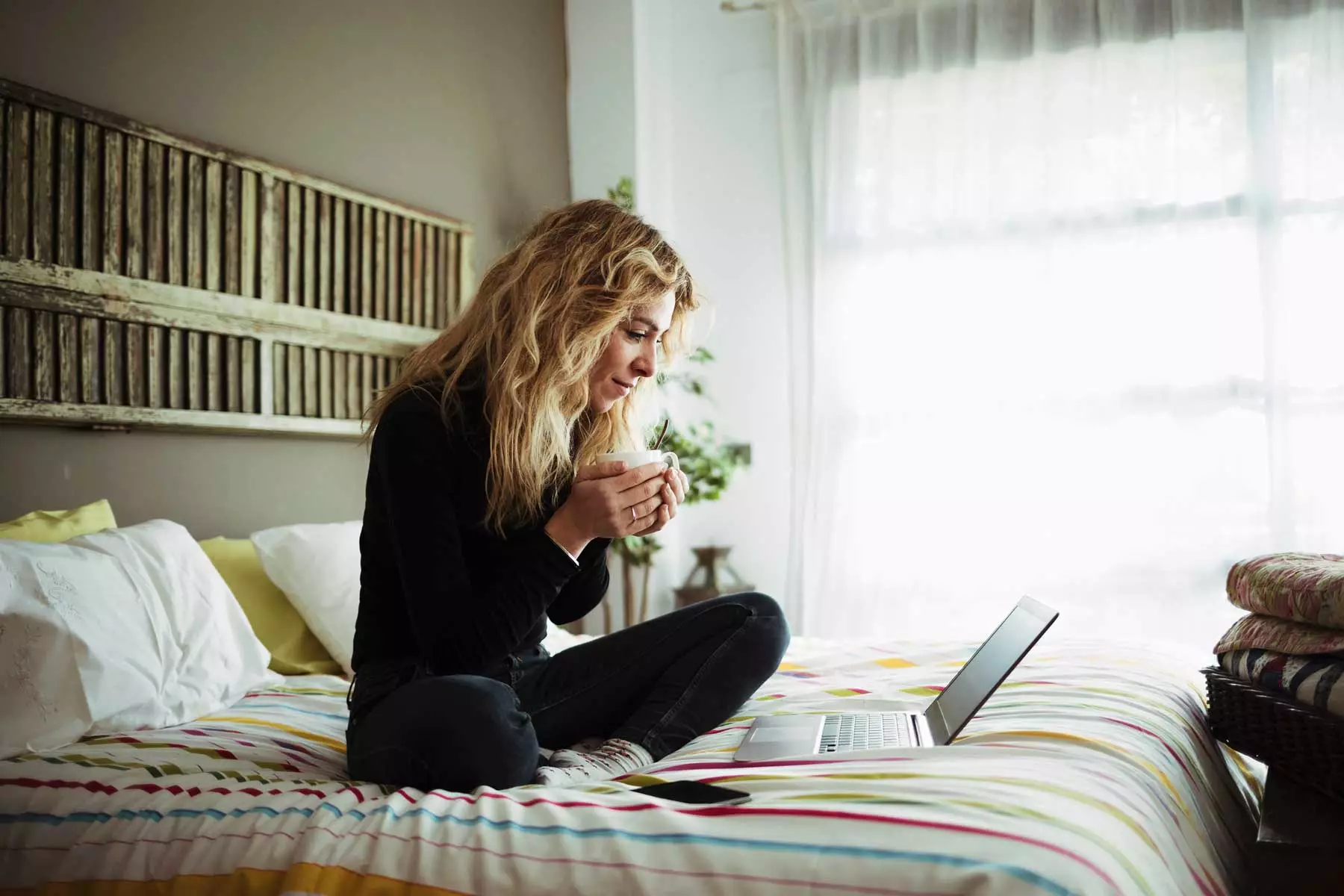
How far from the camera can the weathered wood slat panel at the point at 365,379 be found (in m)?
2.84

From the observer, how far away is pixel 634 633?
160 cm

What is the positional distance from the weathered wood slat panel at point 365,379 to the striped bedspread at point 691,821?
4.76 feet

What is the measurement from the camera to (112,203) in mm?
2193

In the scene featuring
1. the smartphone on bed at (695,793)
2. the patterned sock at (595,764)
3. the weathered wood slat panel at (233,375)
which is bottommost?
→ the patterned sock at (595,764)

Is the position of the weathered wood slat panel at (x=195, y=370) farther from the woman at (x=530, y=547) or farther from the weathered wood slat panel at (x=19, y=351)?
the woman at (x=530, y=547)

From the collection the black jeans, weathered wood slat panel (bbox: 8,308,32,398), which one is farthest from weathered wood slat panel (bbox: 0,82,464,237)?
the black jeans

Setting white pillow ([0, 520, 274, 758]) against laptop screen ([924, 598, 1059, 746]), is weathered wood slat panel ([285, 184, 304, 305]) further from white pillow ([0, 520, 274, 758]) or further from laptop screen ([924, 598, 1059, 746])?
laptop screen ([924, 598, 1059, 746])

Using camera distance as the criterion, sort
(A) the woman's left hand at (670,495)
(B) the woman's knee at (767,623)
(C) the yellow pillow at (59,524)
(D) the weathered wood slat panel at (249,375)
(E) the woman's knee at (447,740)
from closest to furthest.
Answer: (E) the woman's knee at (447,740) → (A) the woman's left hand at (670,495) → (B) the woman's knee at (767,623) → (C) the yellow pillow at (59,524) → (D) the weathered wood slat panel at (249,375)

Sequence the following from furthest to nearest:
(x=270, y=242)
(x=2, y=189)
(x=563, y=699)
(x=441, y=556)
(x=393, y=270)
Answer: (x=393, y=270) < (x=270, y=242) < (x=2, y=189) < (x=563, y=699) < (x=441, y=556)

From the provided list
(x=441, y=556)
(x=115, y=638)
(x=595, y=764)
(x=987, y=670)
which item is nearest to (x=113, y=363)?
(x=115, y=638)

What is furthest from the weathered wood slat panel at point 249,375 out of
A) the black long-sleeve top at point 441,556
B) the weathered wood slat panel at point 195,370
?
the black long-sleeve top at point 441,556

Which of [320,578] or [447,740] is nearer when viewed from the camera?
[447,740]

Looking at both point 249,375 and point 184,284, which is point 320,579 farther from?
point 184,284

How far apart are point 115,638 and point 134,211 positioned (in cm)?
106
